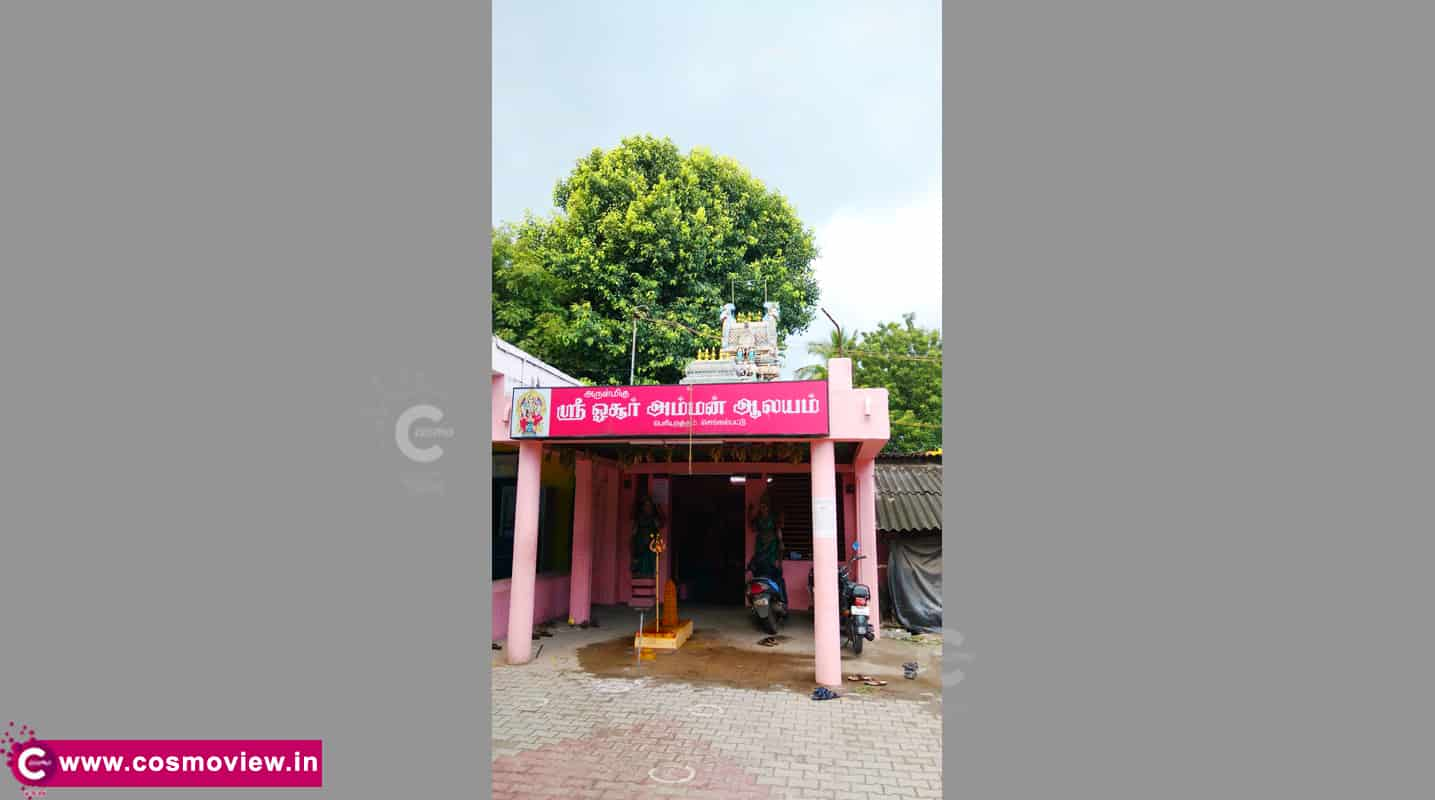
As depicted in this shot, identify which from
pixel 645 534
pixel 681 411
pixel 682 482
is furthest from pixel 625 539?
pixel 681 411

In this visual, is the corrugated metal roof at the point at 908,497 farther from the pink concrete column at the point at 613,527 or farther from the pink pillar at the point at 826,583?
the pink concrete column at the point at 613,527

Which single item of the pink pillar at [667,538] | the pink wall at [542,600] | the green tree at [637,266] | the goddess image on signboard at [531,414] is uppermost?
the green tree at [637,266]

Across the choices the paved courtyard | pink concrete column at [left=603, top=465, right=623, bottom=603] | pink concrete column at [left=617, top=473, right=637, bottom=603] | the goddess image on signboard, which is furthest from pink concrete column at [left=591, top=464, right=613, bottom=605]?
the goddess image on signboard

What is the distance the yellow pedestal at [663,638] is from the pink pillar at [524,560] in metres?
1.50

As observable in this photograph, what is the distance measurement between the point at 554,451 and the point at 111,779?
9.52m

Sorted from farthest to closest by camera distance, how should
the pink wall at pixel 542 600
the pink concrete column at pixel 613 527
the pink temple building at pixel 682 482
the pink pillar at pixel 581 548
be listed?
the pink concrete column at pixel 613 527, the pink pillar at pixel 581 548, the pink wall at pixel 542 600, the pink temple building at pixel 682 482

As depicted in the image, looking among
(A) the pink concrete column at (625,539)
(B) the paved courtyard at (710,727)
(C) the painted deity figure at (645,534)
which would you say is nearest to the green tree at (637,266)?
(A) the pink concrete column at (625,539)

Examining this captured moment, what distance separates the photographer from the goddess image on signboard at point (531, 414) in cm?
822

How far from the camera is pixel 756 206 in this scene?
16.9 meters

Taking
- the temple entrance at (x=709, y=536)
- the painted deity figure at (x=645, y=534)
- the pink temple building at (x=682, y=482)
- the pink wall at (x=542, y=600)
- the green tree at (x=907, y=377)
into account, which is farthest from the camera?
the green tree at (x=907, y=377)

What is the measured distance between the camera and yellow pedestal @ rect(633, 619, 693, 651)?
9.40 meters

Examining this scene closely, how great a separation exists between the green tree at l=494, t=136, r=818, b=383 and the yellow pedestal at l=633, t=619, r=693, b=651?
6.63m

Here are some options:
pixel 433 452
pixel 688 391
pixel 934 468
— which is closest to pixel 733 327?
pixel 688 391

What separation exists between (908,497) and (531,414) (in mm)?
7713
